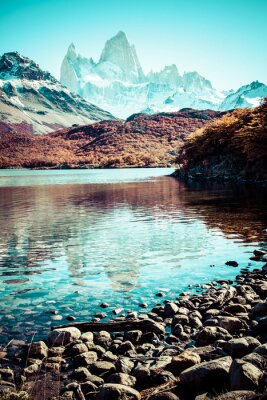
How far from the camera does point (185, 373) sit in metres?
8.63

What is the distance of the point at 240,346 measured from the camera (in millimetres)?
9703

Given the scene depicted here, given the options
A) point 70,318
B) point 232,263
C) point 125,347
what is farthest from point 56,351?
point 232,263

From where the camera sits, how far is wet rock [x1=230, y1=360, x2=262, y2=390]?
24.8 ft

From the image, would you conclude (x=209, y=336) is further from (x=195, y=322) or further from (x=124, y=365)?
(x=124, y=365)

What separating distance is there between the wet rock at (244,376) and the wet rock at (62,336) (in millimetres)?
5587

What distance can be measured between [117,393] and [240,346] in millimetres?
3404

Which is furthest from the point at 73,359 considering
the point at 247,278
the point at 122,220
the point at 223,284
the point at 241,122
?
the point at 241,122

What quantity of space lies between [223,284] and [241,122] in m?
90.9

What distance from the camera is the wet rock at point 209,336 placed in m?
11.4

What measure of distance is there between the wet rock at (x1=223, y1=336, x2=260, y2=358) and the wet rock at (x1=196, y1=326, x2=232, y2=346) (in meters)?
1.44

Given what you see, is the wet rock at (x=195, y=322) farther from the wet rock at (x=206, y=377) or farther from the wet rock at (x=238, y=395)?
the wet rock at (x=238, y=395)

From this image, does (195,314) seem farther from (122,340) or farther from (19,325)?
(19,325)

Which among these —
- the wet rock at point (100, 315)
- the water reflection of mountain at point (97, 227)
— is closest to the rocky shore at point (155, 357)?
the wet rock at point (100, 315)

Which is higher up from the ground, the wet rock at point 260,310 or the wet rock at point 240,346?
the wet rock at point 240,346
